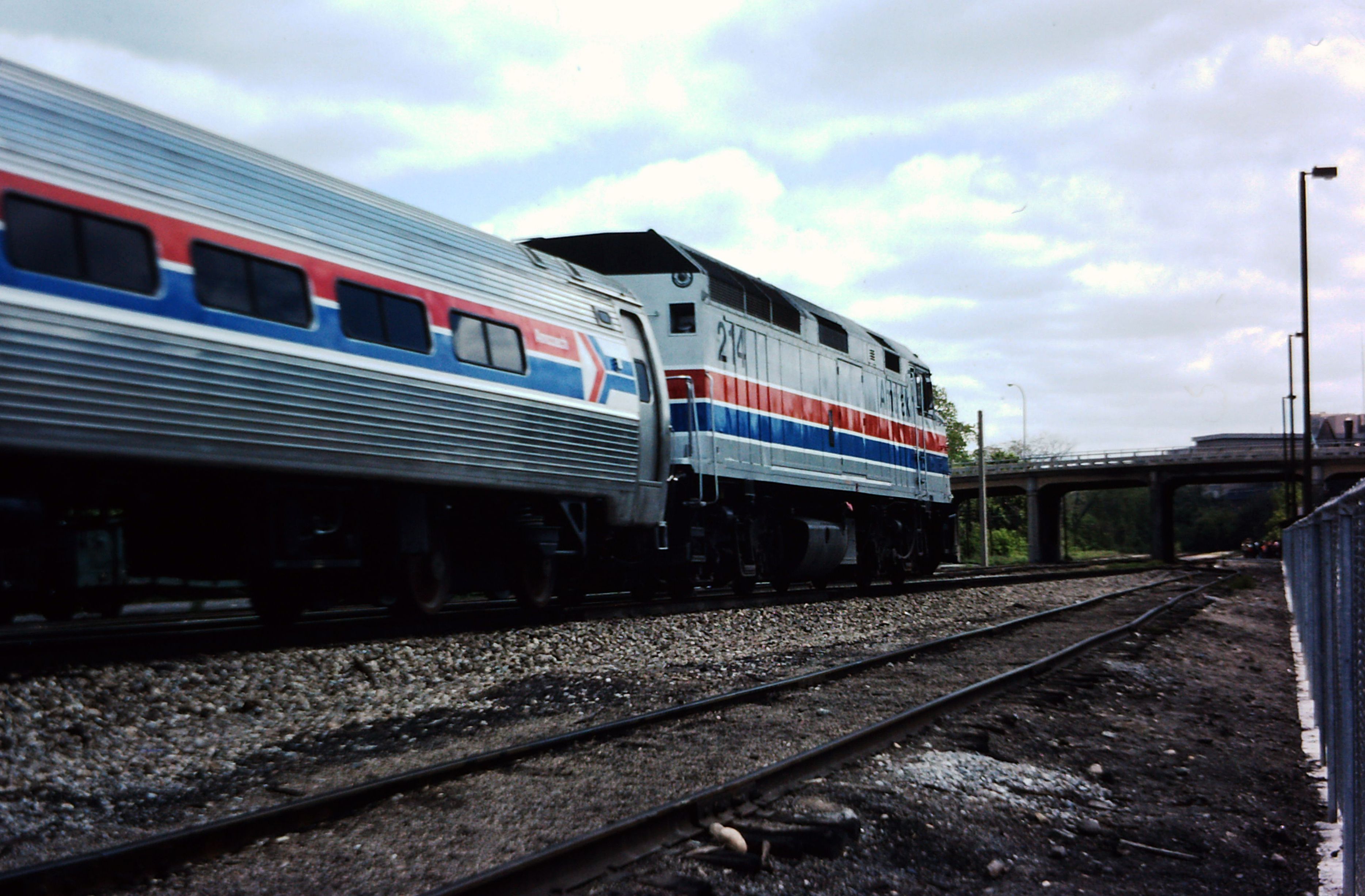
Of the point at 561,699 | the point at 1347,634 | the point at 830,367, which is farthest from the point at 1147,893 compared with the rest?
the point at 830,367

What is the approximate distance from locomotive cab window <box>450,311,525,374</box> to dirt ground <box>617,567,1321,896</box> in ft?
18.0

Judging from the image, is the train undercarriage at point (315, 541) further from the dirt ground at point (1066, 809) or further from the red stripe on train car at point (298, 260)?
the dirt ground at point (1066, 809)

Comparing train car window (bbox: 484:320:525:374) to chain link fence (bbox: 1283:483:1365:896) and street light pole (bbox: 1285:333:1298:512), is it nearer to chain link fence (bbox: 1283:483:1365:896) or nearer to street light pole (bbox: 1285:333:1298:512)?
chain link fence (bbox: 1283:483:1365:896)

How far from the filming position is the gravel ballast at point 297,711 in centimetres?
538

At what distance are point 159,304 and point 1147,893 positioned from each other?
6705 mm

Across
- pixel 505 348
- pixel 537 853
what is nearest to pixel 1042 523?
pixel 505 348

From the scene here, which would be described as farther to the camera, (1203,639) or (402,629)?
(1203,639)

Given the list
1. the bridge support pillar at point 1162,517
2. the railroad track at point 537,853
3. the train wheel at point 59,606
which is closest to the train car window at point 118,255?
the train wheel at point 59,606

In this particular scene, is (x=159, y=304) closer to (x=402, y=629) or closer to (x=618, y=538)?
(x=402, y=629)

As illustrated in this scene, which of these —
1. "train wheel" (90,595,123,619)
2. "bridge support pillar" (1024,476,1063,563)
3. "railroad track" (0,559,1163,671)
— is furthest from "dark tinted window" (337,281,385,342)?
"bridge support pillar" (1024,476,1063,563)

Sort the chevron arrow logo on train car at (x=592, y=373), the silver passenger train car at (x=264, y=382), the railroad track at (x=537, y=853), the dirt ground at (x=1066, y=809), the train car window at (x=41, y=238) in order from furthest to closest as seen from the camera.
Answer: the chevron arrow logo on train car at (x=592, y=373) < the silver passenger train car at (x=264, y=382) < the train car window at (x=41, y=238) < the dirt ground at (x=1066, y=809) < the railroad track at (x=537, y=853)

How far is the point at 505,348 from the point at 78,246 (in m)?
4.53

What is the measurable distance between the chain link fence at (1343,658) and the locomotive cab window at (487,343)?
275 inches

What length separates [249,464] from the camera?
8227 mm
